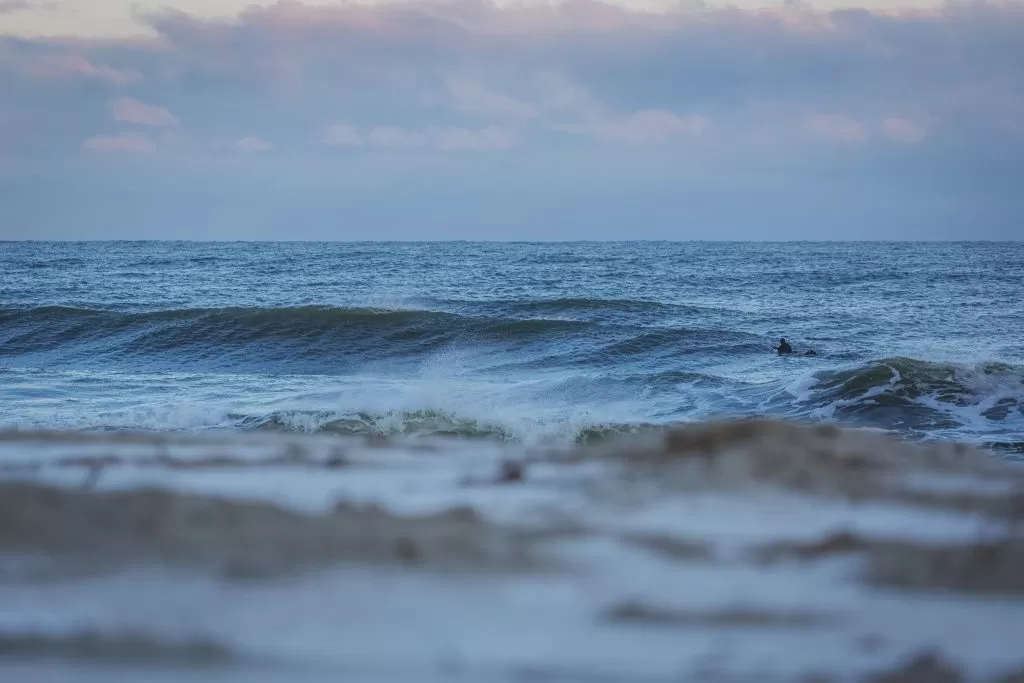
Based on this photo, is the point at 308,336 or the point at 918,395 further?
the point at 308,336

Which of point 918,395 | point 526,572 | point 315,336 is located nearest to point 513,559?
point 526,572

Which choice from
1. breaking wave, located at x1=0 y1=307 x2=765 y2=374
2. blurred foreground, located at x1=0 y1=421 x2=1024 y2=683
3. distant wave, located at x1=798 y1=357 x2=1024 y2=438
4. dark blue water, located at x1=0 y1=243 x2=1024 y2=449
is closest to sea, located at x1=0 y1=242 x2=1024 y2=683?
blurred foreground, located at x1=0 y1=421 x2=1024 y2=683

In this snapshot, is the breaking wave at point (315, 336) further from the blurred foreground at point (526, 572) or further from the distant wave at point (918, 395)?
the blurred foreground at point (526, 572)

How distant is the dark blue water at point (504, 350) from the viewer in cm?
743

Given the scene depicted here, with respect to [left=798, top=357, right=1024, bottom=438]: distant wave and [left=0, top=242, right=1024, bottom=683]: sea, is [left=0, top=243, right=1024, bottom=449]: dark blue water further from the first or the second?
[left=0, top=242, right=1024, bottom=683]: sea

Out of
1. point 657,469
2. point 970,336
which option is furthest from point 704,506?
point 970,336

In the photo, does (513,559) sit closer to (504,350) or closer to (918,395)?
(918,395)

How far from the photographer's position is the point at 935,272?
2684 centimetres

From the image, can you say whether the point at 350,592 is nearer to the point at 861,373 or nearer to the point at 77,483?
the point at 77,483

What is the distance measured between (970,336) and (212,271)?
2121cm

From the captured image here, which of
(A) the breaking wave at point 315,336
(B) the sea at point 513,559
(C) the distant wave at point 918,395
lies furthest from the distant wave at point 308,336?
(B) the sea at point 513,559

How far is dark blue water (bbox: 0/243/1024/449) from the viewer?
7.43 meters

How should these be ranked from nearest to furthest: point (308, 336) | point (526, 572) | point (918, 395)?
point (526, 572) → point (918, 395) → point (308, 336)

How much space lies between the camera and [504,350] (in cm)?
1275
